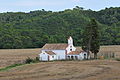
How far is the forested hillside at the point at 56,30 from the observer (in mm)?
109812

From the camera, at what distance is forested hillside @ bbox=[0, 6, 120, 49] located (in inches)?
4323

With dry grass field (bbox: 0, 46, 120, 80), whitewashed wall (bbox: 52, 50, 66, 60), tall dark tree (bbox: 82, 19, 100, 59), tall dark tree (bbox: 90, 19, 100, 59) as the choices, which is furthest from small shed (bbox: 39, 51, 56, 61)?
dry grass field (bbox: 0, 46, 120, 80)

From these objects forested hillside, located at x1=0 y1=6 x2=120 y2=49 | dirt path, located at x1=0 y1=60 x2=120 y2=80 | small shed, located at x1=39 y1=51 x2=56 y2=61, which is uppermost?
forested hillside, located at x1=0 y1=6 x2=120 y2=49

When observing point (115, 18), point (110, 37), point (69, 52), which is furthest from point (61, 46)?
point (115, 18)

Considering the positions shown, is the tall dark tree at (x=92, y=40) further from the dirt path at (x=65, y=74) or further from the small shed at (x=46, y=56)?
the dirt path at (x=65, y=74)

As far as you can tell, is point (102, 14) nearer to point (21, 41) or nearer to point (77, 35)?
point (77, 35)

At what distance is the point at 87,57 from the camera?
207ft

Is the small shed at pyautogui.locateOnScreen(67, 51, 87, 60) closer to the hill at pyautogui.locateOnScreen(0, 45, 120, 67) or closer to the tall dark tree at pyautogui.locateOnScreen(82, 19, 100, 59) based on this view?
the tall dark tree at pyautogui.locateOnScreen(82, 19, 100, 59)

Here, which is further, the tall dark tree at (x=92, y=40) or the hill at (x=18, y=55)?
the hill at (x=18, y=55)

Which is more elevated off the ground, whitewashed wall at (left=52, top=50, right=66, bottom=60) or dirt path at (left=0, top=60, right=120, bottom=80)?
whitewashed wall at (left=52, top=50, right=66, bottom=60)

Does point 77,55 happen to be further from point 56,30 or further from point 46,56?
point 56,30

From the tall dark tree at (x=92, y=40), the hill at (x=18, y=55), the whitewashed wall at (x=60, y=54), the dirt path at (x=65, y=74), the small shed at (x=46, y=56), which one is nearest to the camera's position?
the dirt path at (x=65, y=74)

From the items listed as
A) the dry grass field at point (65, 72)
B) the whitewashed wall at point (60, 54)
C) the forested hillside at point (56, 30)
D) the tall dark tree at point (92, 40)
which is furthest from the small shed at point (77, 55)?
the forested hillside at point (56, 30)

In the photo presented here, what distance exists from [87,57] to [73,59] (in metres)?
2.86
